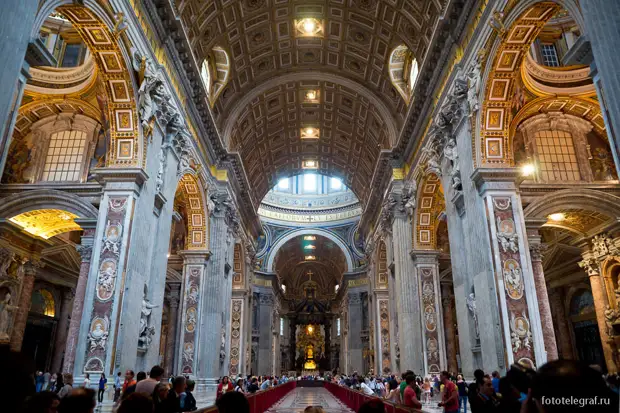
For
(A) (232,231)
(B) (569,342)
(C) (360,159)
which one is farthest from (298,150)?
(B) (569,342)

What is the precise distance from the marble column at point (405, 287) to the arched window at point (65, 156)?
12216mm

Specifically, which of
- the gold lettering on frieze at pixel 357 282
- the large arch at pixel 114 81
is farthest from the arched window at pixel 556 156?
the gold lettering on frieze at pixel 357 282

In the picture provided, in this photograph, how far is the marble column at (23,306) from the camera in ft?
52.1

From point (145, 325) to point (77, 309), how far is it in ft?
5.40

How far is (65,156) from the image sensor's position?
14297 mm

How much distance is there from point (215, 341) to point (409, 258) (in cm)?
850

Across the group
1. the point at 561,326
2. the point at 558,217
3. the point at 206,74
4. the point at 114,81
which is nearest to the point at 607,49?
the point at 114,81

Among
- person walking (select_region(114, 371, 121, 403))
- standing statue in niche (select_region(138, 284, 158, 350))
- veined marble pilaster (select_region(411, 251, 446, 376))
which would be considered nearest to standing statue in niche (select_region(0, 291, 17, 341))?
standing statue in niche (select_region(138, 284, 158, 350))

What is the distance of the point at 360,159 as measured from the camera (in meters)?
26.3

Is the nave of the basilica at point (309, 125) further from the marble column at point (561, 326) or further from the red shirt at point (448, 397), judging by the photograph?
the red shirt at point (448, 397)

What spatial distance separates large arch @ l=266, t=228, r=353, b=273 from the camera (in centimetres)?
4166

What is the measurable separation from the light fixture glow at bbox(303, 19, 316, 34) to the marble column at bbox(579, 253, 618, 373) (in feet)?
45.0

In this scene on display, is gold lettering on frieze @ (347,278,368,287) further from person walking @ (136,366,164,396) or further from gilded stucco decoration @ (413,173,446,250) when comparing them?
person walking @ (136,366,164,396)

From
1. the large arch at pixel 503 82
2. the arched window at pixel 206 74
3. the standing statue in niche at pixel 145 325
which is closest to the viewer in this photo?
the large arch at pixel 503 82
